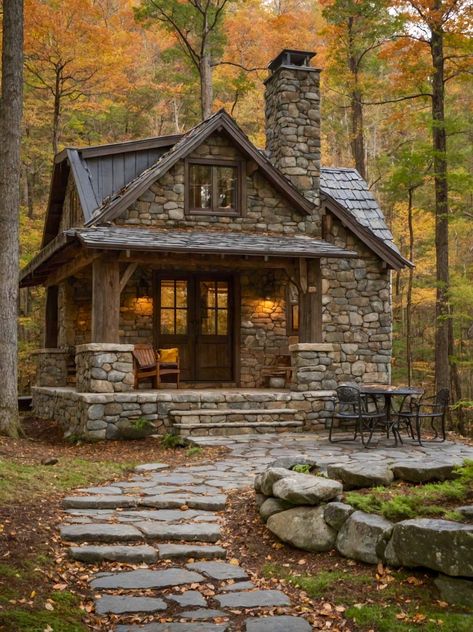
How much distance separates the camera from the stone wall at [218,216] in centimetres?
1306

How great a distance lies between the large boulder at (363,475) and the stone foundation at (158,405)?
5.53 meters

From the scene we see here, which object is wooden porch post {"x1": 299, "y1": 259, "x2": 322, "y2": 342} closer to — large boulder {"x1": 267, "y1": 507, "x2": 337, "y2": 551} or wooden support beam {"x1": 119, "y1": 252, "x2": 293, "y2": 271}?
wooden support beam {"x1": 119, "y1": 252, "x2": 293, "y2": 271}

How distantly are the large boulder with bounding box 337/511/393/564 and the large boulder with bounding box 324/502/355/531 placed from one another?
46 millimetres

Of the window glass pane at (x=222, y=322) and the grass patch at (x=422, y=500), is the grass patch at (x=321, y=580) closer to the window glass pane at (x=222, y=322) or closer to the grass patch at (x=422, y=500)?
the grass patch at (x=422, y=500)

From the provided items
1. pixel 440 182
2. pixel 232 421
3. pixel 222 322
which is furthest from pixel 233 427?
pixel 440 182

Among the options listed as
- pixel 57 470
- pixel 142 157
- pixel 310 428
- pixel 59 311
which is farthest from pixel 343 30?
pixel 57 470

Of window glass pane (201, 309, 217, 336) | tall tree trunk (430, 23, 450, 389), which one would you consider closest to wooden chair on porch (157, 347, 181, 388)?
window glass pane (201, 309, 217, 336)

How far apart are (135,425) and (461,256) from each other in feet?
59.2

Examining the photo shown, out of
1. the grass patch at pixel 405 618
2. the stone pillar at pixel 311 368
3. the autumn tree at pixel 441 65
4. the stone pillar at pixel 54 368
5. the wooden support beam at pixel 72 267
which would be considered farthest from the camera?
the autumn tree at pixel 441 65

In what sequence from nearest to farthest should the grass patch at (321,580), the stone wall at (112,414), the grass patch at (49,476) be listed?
the grass patch at (321,580), the grass patch at (49,476), the stone wall at (112,414)

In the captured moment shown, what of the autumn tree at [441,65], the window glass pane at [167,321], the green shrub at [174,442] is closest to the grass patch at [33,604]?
the green shrub at [174,442]

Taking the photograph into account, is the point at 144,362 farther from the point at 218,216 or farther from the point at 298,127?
the point at 298,127

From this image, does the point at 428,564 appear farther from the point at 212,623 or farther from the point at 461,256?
the point at 461,256

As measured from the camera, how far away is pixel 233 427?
1136 cm
